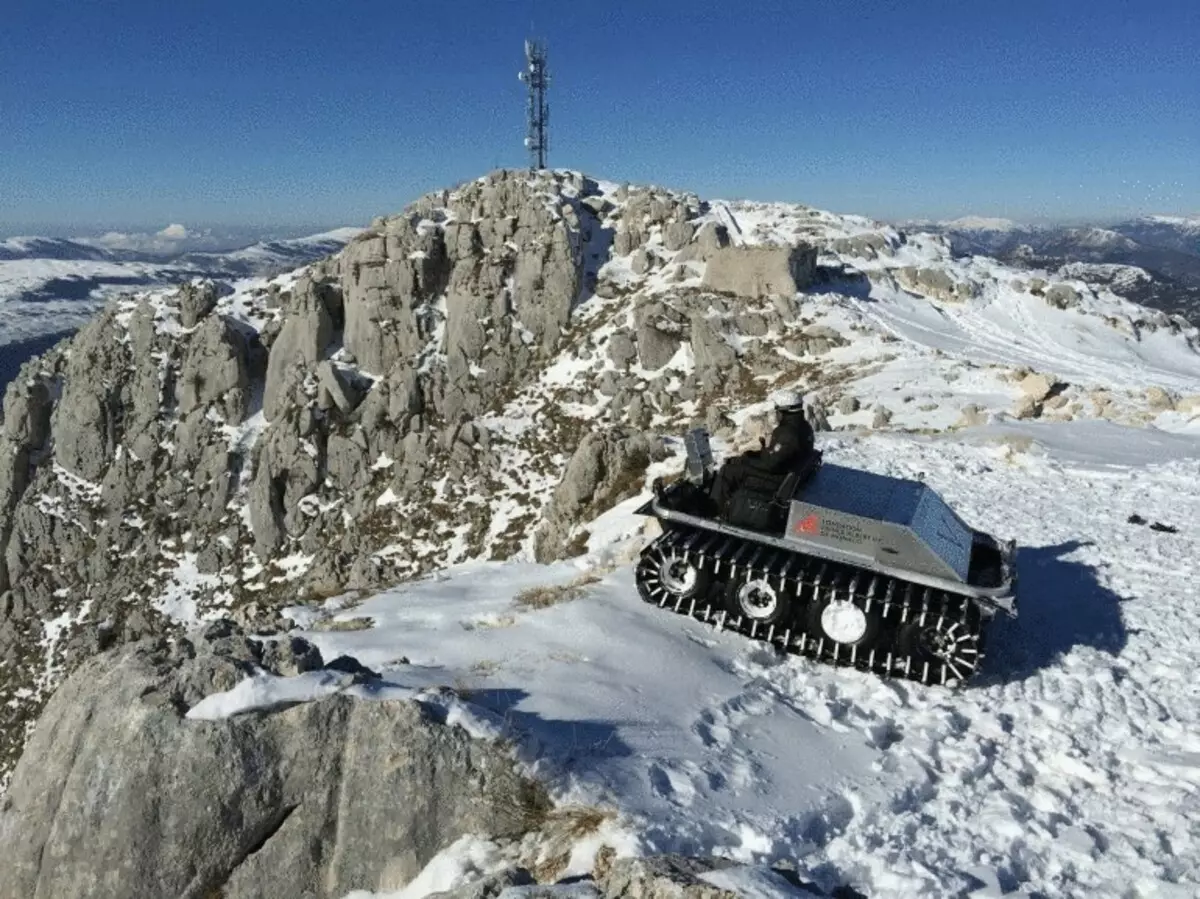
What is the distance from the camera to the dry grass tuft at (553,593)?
11.4 meters

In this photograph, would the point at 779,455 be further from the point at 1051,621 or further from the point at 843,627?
the point at 1051,621

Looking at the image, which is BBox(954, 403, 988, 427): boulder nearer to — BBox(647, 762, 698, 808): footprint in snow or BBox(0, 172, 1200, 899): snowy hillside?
BBox(0, 172, 1200, 899): snowy hillside

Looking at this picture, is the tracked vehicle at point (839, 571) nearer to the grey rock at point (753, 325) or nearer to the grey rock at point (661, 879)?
the grey rock at point (661, 879)

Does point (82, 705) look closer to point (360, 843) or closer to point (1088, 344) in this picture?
point (360, 843)

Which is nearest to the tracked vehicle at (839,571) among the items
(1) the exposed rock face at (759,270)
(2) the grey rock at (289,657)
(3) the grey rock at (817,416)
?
(2) the grey rock at (289,657)

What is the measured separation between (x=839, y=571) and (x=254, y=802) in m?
7.45

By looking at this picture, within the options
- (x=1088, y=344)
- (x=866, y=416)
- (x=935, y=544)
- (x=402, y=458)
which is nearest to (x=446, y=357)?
(x=402, y=458)

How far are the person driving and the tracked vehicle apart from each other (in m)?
0.16

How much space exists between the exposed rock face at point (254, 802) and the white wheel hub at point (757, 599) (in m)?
4.89

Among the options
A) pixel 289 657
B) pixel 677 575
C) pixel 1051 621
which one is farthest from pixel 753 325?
pixel 289 657

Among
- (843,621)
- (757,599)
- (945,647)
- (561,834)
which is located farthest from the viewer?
(757,599)

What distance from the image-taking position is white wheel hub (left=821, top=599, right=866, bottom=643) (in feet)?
32.4

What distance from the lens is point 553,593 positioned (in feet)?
39.3

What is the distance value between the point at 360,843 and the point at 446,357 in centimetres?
4978
